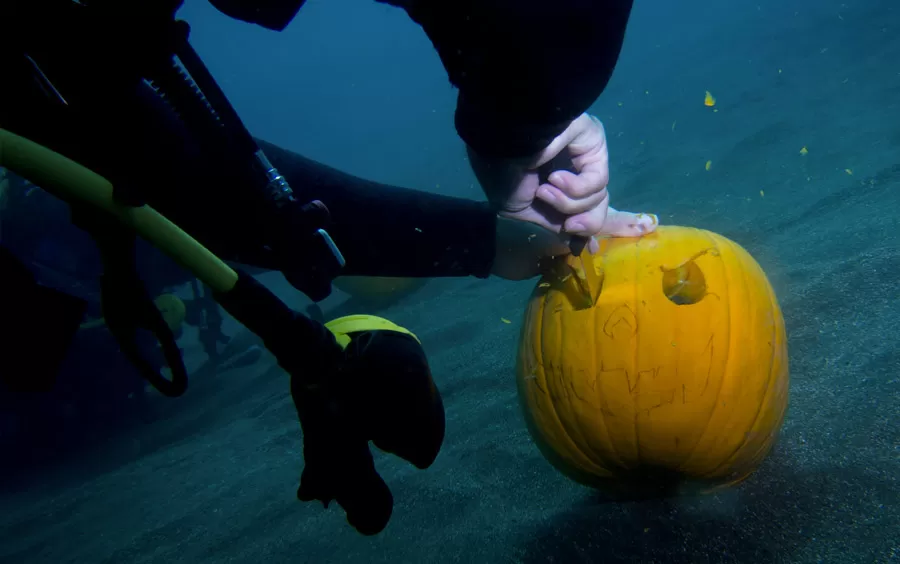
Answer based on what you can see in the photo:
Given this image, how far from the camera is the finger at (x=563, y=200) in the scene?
1.58 meters

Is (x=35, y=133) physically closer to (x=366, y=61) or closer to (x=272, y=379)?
(x=272, y=379)

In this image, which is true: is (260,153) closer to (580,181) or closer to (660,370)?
(580,181)

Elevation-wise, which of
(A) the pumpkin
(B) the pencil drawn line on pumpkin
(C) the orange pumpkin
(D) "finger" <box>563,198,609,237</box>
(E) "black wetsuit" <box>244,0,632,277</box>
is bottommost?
(A) the pumpkin

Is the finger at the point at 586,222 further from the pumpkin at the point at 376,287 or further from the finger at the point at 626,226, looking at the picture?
the pumpkin at the point at 376,287

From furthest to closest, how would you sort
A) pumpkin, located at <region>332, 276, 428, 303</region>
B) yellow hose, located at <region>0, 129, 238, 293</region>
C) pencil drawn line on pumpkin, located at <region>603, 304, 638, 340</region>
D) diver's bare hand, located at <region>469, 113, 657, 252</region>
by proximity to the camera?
1. pumpkin, located at <region>332, 276, 428, 303</region>
2. pencil drawn line on pumpkin, located at <region>603, 304, 638, 340</region>
3. diver's bare hand, located at <region>469, 113, 657, 252</region>
4. yellow hose, located at <region>0, 129, 238, 293</region>

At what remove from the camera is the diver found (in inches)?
37.3

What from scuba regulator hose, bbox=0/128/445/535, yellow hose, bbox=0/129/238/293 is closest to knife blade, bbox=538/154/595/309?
scuba regulator hose, bbox=0/128/445/535

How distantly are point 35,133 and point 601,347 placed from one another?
1626 mm

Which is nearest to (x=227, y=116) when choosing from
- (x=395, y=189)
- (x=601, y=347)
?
(x=395, y=189)

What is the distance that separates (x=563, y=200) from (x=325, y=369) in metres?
0.90

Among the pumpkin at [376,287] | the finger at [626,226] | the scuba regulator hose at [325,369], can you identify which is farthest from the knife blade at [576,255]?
the pumpkin at [376,287]

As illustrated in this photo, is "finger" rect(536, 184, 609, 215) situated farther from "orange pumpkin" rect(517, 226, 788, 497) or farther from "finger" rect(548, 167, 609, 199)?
"orange pumpkin" rect(517, 226, 788, 497)

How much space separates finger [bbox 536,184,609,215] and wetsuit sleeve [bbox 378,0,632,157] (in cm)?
47

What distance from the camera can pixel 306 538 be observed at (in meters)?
2.70
